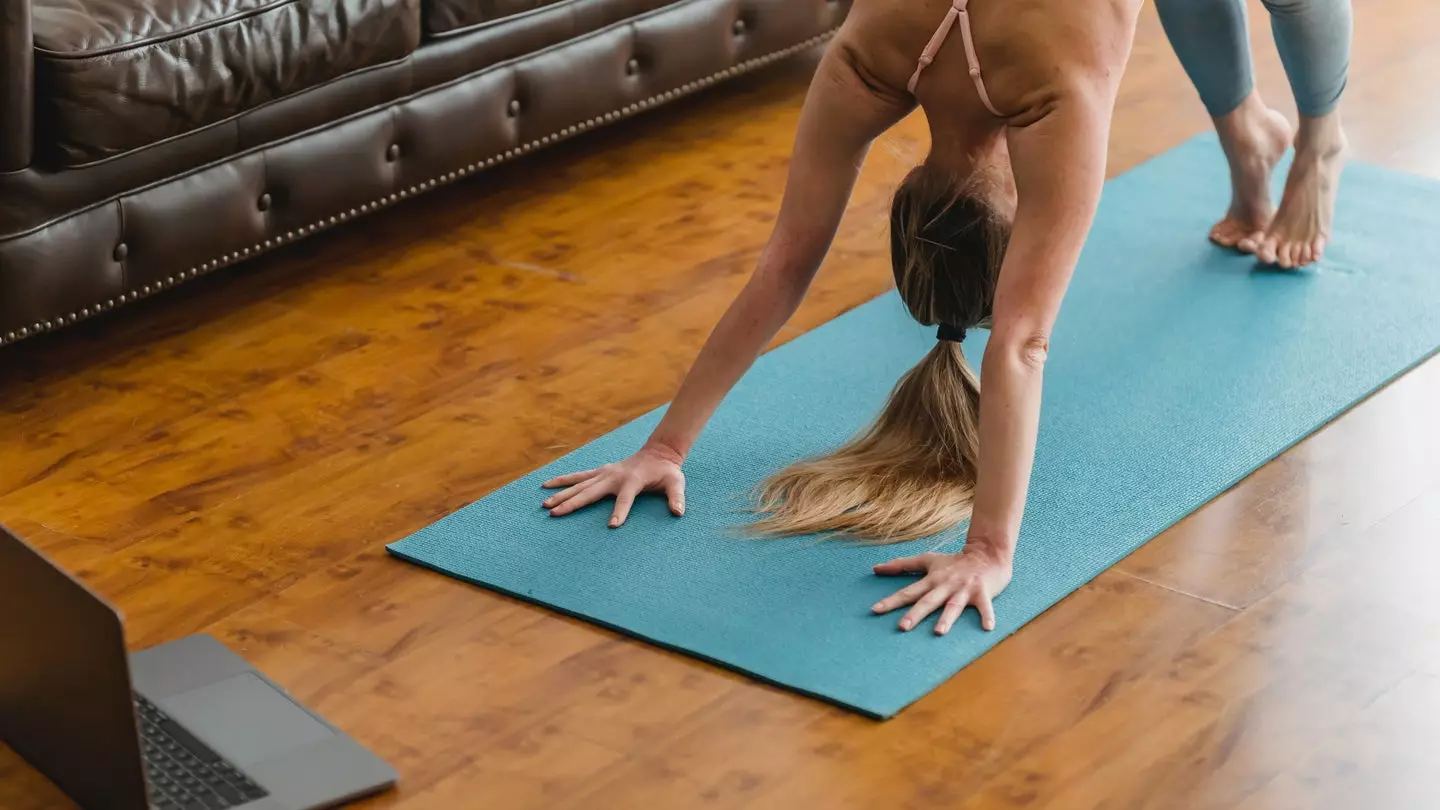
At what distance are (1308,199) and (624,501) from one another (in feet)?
4.14

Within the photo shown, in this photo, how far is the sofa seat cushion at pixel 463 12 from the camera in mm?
2705

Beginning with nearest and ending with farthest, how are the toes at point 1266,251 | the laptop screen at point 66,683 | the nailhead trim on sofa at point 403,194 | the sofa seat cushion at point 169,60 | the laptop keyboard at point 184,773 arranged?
the laptop screen at point 66,683
the laptop keyboard at point 184,773
the sofa seat cushion at point 169,60
the nailhead trim on sofa at point 403,194
the toes at point 1266,251

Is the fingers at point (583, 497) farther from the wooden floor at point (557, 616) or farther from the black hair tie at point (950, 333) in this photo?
the black hair tie at point (950, 333)

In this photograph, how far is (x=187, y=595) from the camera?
Result: 1950 mm

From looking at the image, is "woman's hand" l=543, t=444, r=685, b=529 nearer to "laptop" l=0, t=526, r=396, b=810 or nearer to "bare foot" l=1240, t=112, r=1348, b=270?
"laptop" l=0, t=526, r=396, b=810

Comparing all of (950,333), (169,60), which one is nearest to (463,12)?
(169,60)

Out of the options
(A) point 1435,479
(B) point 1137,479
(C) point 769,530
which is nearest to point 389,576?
(C) point 769,530

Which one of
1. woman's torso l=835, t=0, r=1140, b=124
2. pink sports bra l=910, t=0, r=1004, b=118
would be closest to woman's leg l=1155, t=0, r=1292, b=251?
woman's torso l=835, t=0, r=1140, b=124

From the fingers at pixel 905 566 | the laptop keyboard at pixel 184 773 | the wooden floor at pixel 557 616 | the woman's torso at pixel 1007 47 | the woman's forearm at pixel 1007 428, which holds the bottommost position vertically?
the wooden floor at pixel 557 616

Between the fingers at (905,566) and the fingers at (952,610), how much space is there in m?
0.07

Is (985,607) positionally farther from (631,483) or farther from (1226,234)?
(1226,234)

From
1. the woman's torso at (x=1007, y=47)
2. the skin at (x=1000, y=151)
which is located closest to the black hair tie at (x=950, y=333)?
the skin at (x=1000, y=151)

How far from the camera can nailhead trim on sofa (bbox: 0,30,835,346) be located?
2361 mm

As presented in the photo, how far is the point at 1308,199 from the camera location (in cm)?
272
